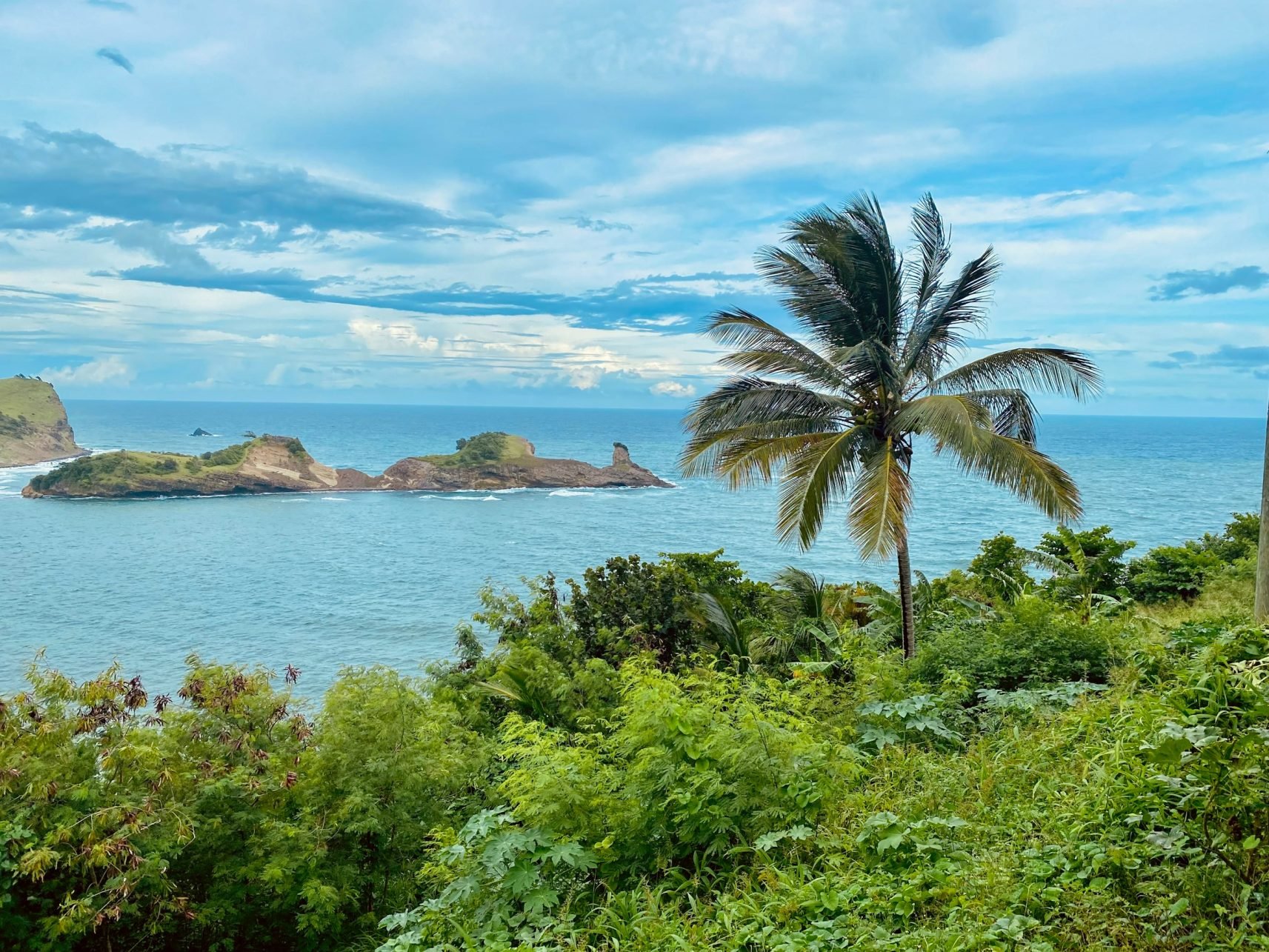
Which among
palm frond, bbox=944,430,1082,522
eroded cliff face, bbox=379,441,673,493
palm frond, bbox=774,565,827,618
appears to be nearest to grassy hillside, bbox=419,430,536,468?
eroded cliff face, bbox=379,441,673,493

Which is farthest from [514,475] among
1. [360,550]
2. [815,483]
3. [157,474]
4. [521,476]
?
[815,483]

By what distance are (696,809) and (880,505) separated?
20.9 feet

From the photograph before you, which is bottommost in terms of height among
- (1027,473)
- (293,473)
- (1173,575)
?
(293,473)

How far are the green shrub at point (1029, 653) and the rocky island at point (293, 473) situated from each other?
84.3m

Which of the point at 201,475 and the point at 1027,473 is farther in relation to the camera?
the point at 201,475

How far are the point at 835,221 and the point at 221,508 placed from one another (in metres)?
80.5

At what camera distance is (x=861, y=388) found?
12.0 meters

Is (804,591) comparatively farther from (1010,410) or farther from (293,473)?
(293,473)

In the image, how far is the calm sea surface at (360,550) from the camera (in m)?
36.4

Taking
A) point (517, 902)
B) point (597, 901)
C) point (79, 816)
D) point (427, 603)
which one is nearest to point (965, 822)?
point (597, 901)

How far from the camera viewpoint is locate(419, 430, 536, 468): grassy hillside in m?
94.4

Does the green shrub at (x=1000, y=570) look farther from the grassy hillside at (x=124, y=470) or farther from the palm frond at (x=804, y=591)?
the grassy hillside at (x=124, y=470)

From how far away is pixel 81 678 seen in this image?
28.4 m

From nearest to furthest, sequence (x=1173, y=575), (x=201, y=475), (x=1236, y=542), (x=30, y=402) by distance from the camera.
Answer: (x=1173, y=575) < (x=1236, y=542) < (x=201, y=475) < (x=30, y=402)
